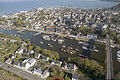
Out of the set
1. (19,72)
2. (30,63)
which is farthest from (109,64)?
(19,72)

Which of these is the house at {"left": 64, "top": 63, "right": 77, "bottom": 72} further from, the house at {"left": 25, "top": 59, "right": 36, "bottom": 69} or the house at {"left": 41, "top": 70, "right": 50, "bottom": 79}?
the house at {"left": 25, "top": 59, "right": 36, "bottom": 69}

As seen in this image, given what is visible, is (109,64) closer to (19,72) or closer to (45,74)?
(45,74)

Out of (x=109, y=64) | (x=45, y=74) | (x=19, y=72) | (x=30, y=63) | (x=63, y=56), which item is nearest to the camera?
(x=45, y=74)

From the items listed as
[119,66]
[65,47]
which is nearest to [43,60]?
[65,47]

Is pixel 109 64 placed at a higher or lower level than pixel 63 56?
higher

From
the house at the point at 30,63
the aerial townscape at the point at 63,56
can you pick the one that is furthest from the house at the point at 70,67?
the house at the point at 30,63

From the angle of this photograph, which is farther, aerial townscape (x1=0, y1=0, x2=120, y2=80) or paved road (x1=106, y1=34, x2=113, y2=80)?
aerial townscape (x1=0, y1=0, x2=120, y2=80)

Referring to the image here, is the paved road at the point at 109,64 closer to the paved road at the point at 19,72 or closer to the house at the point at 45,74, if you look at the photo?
the house at the point at 45,74

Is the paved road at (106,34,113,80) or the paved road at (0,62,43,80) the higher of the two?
the paved road at (106,34,113,80)

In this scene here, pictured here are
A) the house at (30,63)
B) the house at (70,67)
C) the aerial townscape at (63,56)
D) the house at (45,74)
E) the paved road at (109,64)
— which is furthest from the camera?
the house at (30,63)

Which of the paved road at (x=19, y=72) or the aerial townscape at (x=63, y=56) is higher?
the aerial townscape at (x=63, y=56)

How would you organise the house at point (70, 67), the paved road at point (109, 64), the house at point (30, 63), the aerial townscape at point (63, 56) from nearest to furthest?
the paved road at point (109, 64), the aerial townscape at point (63, 56), the house at point (70, 67), the house at point (30, 63)

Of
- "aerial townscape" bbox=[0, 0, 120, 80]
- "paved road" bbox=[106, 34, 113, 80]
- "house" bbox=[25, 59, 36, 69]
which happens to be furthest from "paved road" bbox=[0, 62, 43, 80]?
"paved road" bbox=[106, 34, 113, 80]
